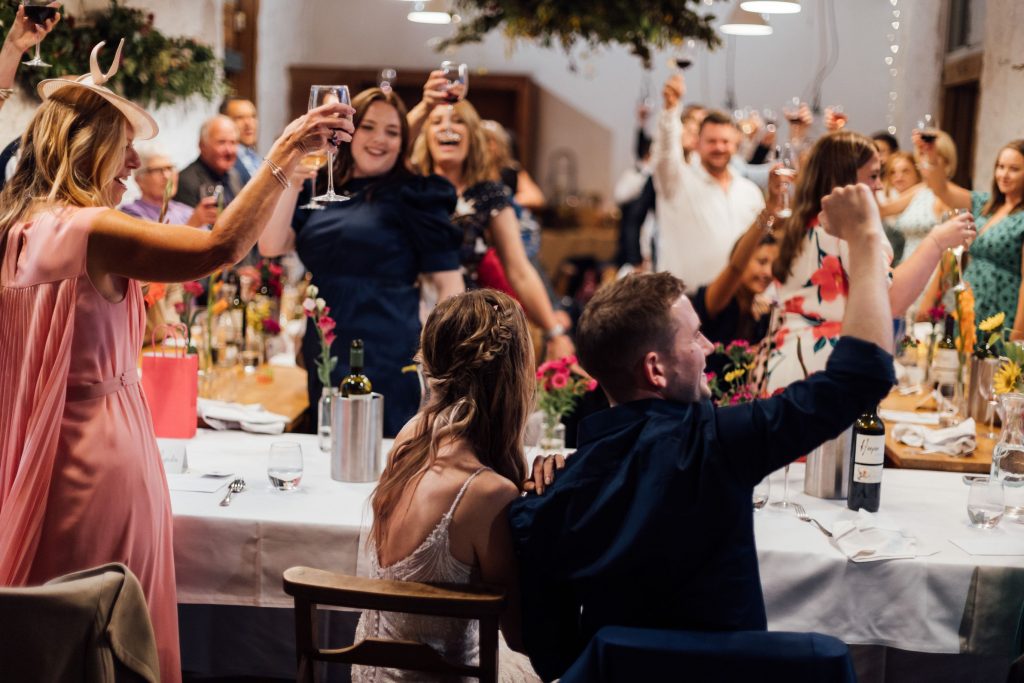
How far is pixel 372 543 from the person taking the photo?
1894 mm

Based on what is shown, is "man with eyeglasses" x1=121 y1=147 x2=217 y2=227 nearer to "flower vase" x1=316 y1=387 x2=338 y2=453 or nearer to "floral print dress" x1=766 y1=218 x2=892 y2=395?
"flower vase" x1=316 y1=387 x2=338 y2=453

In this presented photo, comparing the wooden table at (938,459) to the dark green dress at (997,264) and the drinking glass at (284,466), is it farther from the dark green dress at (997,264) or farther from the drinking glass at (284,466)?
the dark green dress at (997,264)

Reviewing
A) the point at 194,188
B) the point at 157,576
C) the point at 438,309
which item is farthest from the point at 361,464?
the point at 194,188

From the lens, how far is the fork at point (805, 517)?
2227 millimetres

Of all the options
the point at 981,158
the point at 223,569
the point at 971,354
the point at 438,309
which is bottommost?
the point at 223,569

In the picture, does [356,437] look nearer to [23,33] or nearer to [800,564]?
[800,564]

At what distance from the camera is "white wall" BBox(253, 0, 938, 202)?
9953 millimetres

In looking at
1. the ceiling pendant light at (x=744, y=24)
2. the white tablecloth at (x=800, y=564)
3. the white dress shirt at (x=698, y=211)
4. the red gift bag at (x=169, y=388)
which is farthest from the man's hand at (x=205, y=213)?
the ceiling pendant light at (x=744, y=24)

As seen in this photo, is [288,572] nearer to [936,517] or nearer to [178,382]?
[178,382]

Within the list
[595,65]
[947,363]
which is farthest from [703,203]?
[595,65]

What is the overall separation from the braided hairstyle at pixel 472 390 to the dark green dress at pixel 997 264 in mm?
3235

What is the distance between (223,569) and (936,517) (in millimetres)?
1482

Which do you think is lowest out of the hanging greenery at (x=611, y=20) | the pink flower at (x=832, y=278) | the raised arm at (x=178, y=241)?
the pink flower at (x=832, y=278)

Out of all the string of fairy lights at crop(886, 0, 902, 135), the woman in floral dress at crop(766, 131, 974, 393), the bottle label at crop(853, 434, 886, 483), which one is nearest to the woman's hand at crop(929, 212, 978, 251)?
the woman in floral dress at crop(766, 131, 974, 393)
